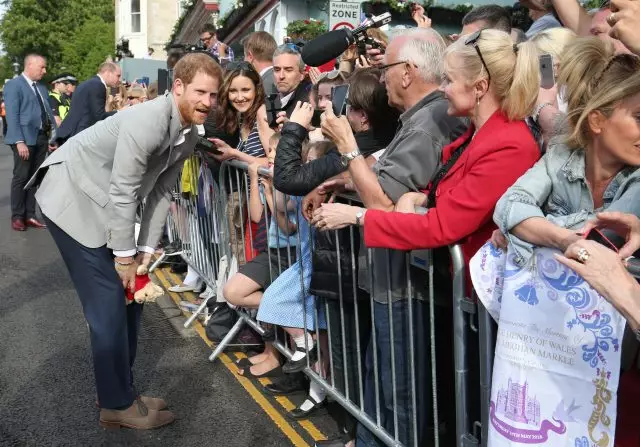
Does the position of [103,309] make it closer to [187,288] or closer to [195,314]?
[195,314]

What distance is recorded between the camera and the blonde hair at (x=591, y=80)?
2.11 metres

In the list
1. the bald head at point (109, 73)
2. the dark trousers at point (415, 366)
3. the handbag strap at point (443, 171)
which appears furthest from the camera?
the bald head at point (109, 73)

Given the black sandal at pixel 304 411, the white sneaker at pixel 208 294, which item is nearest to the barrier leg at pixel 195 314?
the white sneaker at pixel 208 294

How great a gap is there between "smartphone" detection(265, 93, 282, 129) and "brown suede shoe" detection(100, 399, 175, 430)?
1912mm

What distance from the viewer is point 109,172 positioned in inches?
150

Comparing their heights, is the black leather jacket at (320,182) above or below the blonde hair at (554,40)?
below

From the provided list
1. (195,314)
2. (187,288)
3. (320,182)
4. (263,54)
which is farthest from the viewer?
(187,288)

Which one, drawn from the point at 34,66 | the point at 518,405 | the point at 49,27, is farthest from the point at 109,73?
the point at 49,27

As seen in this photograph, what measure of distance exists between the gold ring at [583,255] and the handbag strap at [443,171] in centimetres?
97

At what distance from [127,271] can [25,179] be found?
277 inches

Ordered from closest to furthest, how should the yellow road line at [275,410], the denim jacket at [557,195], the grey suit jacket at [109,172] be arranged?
the denim jacket at [557,195] < the grey suit jacket at [109,172] < the yellow road line at [275,410]

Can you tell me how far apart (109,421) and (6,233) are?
6.53 m

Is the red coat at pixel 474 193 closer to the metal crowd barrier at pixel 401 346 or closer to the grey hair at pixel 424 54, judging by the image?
the metal crowd barrier at pixel 401 346

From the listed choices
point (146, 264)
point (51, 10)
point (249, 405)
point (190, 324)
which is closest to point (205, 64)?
point (146, 264)
